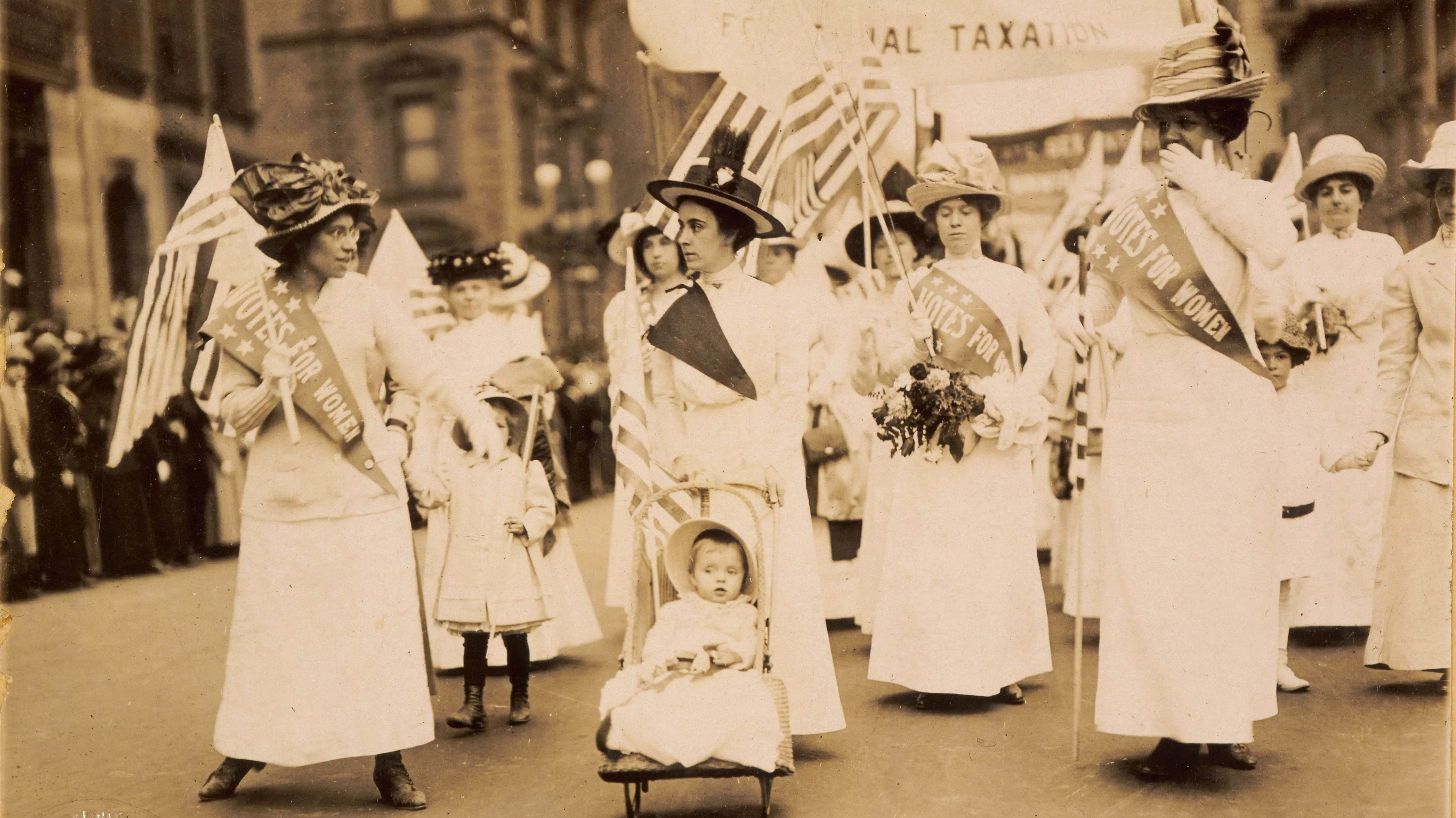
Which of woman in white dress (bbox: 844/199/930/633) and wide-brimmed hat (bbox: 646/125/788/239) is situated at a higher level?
wide-brimmed hat (bbox: 646/125/788/239)

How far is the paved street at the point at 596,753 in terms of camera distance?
459 cm

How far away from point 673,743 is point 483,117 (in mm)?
4007

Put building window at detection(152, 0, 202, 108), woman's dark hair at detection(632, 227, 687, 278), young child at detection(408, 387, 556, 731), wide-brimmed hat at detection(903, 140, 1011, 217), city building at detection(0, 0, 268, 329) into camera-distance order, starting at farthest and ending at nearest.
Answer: woman's dark hair at detection(632, 227, 687, 278) → building window at detection(152, 0, 202, 108) → city building at detection(0, 0, 268, 329) → young child at detection(408, 387, 556, 731) → wide-brimmed hat at detection(903, 140, 1011, 217)

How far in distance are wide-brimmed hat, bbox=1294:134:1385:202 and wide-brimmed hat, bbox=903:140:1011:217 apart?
133 centimetres

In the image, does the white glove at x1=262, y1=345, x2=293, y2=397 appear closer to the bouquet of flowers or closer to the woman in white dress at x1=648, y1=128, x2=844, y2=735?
the woman in white dress at x1=648, y1=128, x2=844, y2=735

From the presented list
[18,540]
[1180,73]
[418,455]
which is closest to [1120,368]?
[1180,73]

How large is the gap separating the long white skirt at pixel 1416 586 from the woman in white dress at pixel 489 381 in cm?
371

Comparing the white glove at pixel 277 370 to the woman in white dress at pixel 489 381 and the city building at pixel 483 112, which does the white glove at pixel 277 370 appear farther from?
the city building at pixel 483 112

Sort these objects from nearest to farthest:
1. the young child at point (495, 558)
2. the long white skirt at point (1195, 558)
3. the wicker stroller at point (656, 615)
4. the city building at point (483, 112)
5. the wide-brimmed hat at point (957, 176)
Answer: the wicker stroller at point (656, 615) < the long white skirt at point (1195, 558) < the wide-brimmed hat at point (957, 176) < the young child at point (495, 558) < the city building at point (483, 112)

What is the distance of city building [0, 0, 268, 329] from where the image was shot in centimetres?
596

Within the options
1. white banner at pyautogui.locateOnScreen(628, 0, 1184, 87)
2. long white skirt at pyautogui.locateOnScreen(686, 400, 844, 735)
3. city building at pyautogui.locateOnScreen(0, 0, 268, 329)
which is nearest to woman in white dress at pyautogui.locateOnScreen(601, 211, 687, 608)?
white banner at pyautogui.locateOnScreen(628, 0, 1184, 87)

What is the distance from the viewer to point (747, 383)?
196 inches

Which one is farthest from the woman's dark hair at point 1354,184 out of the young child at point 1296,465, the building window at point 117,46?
→ the building window at point 117,46

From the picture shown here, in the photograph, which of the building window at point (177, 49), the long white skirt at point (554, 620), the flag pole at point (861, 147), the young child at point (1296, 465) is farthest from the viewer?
the long white skirt at point (554, 620)
